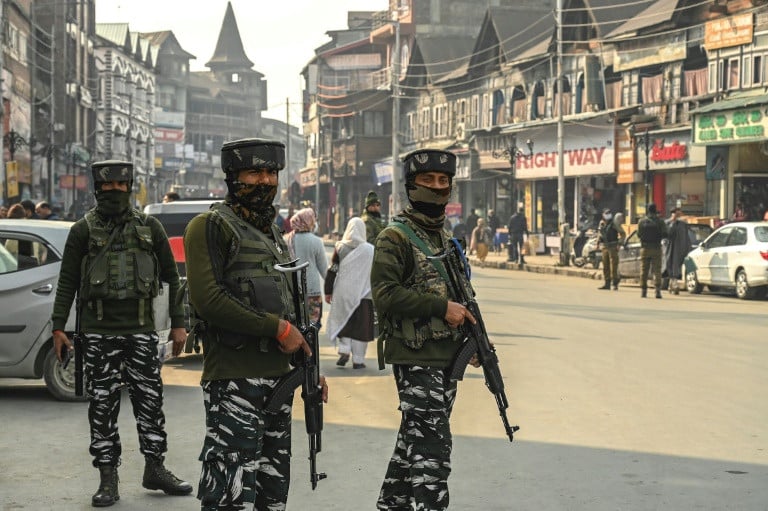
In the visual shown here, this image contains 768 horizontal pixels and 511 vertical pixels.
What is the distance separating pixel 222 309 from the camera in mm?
5008

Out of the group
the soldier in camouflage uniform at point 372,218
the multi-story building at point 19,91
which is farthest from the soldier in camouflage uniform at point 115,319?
the multi-story building at point 19,91

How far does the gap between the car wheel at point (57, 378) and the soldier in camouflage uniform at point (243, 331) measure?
5.70m

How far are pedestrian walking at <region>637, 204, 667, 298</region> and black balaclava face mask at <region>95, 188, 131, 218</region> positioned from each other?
18.1m

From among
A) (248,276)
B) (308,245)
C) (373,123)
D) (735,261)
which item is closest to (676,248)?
(735,261)

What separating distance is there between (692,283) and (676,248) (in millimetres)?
1129

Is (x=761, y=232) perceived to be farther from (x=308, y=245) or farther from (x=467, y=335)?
(x=467, y=335)

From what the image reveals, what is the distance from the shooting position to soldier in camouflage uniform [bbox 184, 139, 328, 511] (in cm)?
504

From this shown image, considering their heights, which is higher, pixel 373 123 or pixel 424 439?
pixel 373 123

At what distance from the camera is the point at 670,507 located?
686 centimetres

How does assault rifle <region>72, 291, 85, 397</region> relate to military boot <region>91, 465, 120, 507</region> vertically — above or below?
above

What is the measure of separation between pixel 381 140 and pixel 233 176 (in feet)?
246

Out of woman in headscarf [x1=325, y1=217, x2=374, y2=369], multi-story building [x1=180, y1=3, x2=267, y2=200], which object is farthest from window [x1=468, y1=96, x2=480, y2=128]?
multi-story building [x1=180, y1=3, x2=267, y2=200]

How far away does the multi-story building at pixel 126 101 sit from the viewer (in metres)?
95.2

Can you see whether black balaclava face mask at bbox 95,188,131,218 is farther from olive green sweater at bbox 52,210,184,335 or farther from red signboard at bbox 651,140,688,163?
red signboard at bbox 651,140,688,163
